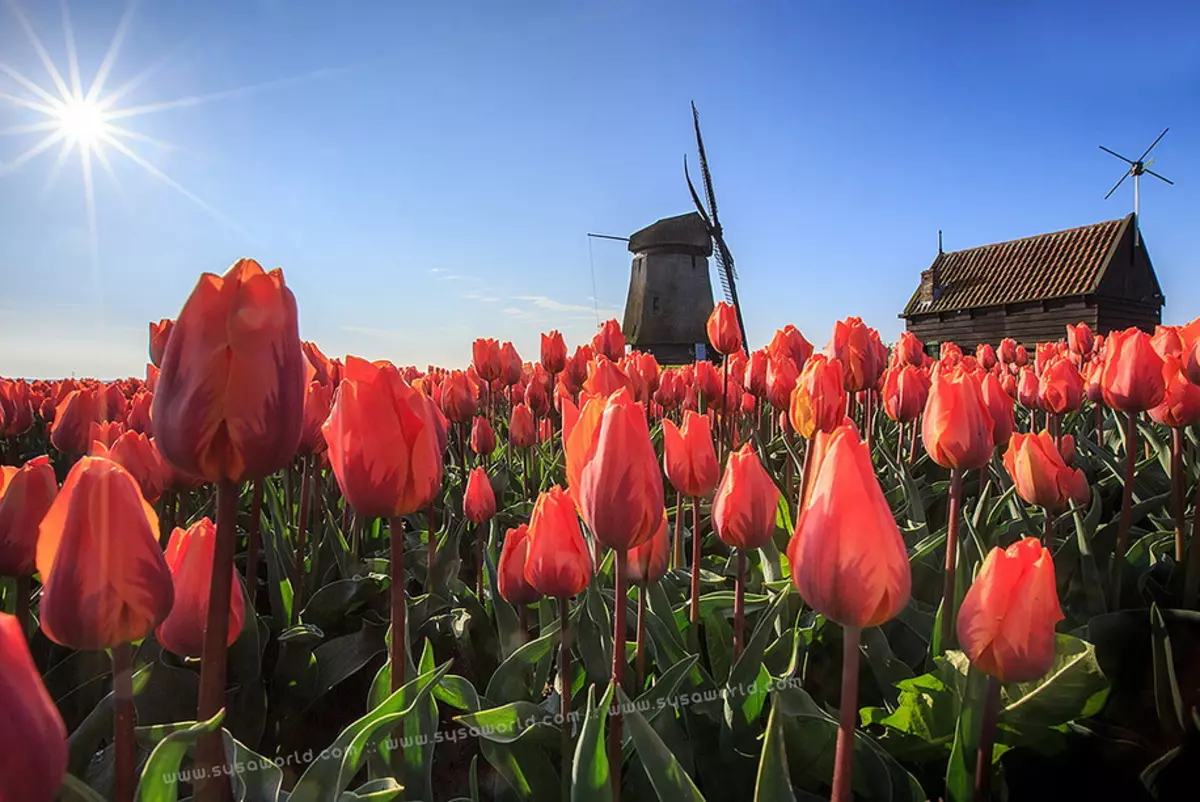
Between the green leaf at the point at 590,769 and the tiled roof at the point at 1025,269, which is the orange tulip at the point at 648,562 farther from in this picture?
the tiled roof at the point at 1025,269

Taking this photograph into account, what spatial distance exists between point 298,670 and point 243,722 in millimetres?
256

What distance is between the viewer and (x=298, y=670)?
2125mm

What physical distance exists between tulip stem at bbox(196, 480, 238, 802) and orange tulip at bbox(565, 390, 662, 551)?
22.5 inches

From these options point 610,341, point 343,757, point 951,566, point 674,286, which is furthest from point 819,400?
point 674,286

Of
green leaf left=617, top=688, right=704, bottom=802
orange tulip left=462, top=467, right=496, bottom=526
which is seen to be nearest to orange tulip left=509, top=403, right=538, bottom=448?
orange tulip left=462, top=467, right=496, bottom=526

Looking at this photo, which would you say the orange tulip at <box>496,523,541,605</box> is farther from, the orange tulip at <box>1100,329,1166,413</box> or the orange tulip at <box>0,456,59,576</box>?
the orange tulip at <box>1100,329,1166,413</box>

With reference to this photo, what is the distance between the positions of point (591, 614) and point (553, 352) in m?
2.94

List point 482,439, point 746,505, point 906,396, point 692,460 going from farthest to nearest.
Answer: point 482,439 → point 906,396 → point 692,460 → point 746,505

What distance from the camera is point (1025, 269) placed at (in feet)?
99.6

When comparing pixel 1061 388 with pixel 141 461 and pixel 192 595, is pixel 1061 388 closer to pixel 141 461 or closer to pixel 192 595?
pixel 192 595

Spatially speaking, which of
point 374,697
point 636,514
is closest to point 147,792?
point 374,697

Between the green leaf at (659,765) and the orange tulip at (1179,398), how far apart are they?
2.13m

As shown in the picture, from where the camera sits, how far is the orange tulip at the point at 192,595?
1168 mm

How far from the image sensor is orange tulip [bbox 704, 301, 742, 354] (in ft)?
12.2
